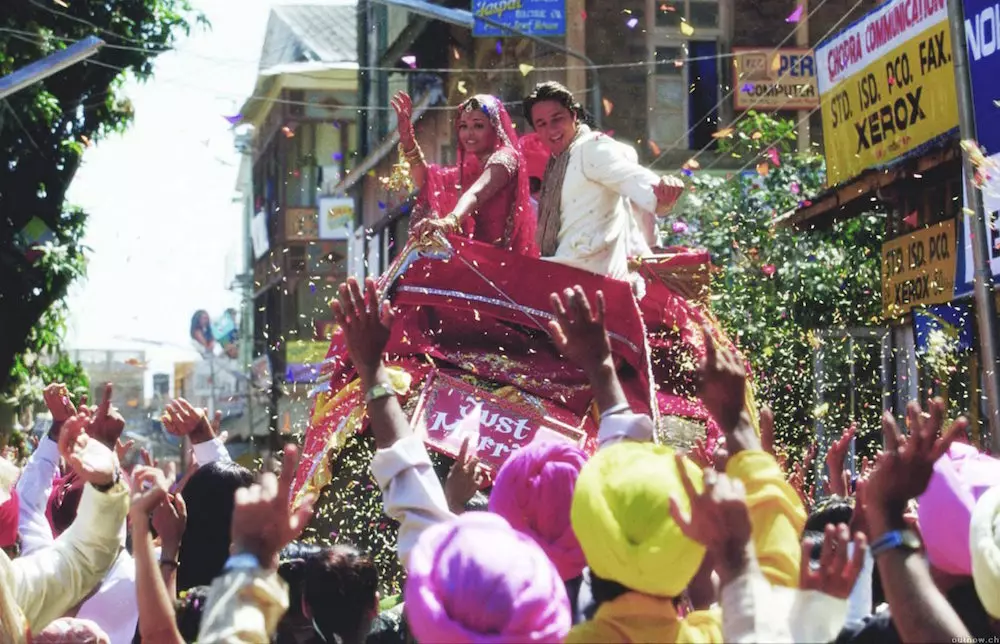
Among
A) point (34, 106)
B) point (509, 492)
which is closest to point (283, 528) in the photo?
point (509, 492)

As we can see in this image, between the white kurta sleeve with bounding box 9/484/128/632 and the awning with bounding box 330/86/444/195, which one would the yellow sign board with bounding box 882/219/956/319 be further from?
the awning with bounding box 330/86/444/195

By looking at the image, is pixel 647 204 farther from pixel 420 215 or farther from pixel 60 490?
pixel 60 490

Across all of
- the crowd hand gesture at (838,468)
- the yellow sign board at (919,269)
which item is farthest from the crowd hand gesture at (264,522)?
the yellow sign board at (919,269)

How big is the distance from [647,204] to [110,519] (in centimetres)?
304

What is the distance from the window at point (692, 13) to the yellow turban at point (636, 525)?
64.4 feet

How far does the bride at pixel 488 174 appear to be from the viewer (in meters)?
7.33

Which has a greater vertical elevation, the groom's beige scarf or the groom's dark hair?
the groom's dark hair

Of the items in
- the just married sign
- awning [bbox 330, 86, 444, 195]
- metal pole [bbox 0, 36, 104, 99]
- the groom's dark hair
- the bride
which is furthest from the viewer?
awning [bbox 330, 86, 444, 195]

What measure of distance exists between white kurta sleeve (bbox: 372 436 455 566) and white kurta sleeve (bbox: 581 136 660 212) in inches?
118

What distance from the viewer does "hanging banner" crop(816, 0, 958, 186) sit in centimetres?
1145

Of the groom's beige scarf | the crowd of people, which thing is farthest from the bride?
the crowd of people

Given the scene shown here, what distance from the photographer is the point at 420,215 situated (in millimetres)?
7707

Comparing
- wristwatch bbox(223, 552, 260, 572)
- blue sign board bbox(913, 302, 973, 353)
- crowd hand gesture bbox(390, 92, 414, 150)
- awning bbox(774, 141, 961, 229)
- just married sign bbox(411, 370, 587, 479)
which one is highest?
awning bbox(774, 141, 961, 229)

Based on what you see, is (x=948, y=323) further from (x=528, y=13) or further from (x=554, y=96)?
(x=528, y=13)
